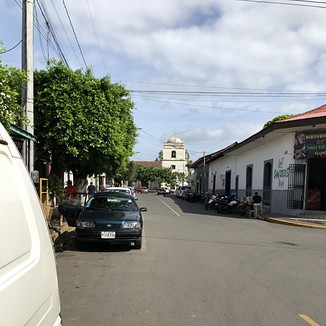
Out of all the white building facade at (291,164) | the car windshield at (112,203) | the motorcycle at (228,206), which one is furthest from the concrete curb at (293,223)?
the car windshield at (112,203)

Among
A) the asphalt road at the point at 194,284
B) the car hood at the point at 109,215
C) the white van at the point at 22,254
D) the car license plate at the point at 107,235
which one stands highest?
the white van at the point at 22,254

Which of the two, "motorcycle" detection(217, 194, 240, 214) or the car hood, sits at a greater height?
the car hood

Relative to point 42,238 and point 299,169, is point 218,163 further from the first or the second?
point 42,238

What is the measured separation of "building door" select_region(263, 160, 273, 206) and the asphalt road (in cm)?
1393

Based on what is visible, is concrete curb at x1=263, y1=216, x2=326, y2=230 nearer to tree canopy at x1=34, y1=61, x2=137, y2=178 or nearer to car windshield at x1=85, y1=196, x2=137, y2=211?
tree canopy at x1=34, y1=61, x2=137, y2=178

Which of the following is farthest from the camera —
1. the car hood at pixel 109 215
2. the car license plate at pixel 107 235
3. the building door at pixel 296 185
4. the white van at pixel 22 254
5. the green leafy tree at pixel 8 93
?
the building door at pixel 296 185

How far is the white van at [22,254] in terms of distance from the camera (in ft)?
6.19

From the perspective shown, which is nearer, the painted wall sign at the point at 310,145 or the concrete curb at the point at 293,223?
the concrete curb at the point at 293,223

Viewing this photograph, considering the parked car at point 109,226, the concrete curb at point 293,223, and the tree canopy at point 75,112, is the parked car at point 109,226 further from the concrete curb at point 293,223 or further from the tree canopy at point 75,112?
the concrete curb at point 293,223

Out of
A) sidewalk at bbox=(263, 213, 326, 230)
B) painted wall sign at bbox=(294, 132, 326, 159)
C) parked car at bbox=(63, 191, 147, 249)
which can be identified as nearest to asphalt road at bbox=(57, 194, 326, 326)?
parked car at bbox=(63, 191, 147, 249)

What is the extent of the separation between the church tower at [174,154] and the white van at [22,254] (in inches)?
4419

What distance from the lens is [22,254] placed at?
6.93ft

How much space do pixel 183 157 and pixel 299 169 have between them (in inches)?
3708

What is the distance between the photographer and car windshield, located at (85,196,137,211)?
11500 mm
